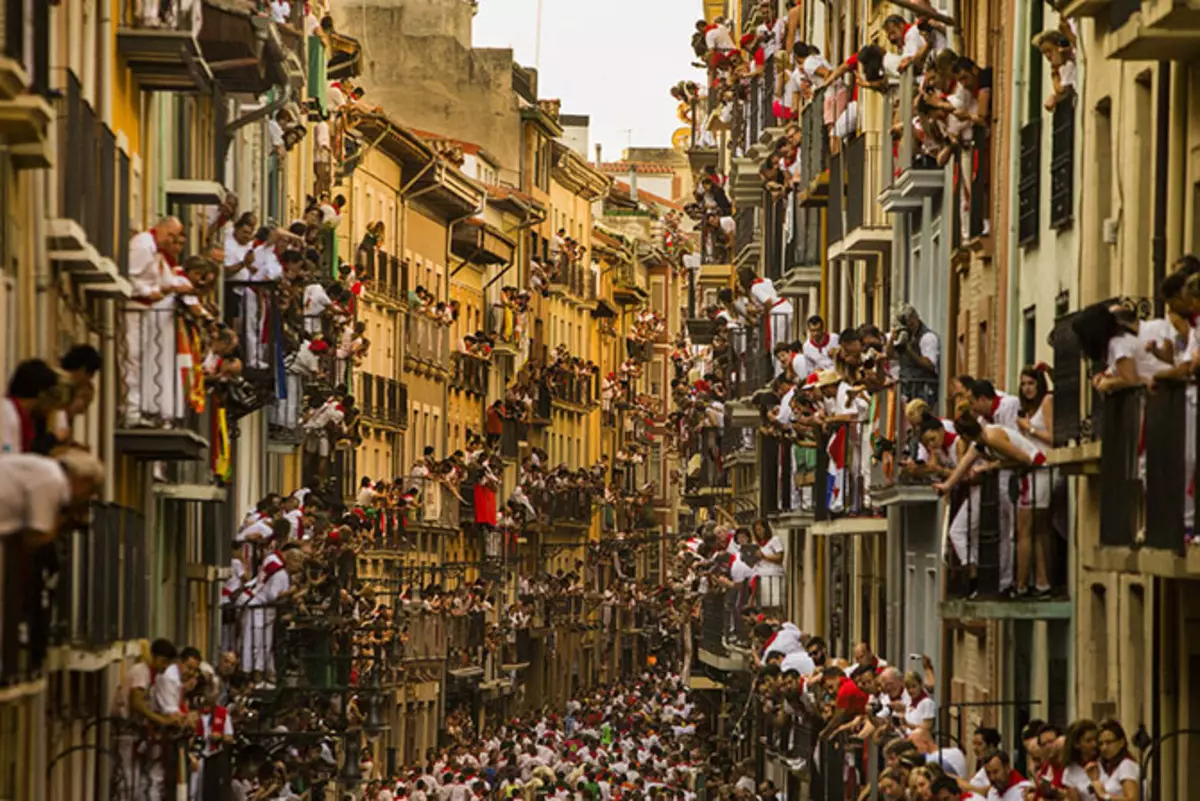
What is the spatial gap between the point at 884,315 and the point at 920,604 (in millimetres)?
5591

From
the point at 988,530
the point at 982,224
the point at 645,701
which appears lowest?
the point at 645,701

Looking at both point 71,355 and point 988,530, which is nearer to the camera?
point 71,355

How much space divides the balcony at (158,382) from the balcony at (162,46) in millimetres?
2438

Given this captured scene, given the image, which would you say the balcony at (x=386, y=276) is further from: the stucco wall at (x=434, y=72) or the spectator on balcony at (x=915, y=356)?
the spectator on balcony at (x=915, y=356)

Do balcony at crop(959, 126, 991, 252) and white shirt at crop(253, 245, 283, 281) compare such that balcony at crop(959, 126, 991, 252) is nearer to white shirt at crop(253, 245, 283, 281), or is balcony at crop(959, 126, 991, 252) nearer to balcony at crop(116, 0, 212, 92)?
balcony at crop(116, 0, 212, 92)

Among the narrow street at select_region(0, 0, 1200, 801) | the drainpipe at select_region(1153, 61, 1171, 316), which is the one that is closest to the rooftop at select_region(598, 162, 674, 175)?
the narrow street at select_region(0, 0, 1200, 801)

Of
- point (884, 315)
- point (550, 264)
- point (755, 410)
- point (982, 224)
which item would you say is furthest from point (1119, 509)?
point (550, 264)

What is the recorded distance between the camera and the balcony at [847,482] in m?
41.2

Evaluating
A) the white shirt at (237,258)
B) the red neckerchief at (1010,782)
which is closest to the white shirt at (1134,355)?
the red neckerchief at (1010,782)

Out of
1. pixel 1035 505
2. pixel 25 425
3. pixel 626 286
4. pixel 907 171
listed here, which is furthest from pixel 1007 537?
pixel 626 286

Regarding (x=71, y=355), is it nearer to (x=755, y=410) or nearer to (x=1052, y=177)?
(x=1052, y=177)

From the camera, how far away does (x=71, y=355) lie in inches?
787

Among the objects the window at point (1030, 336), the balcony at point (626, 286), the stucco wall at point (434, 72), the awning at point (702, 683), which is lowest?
the awning at point (702, 683)

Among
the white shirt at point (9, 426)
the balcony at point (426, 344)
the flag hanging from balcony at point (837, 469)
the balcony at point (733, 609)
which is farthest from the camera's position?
the balcony at point (426, 344)
